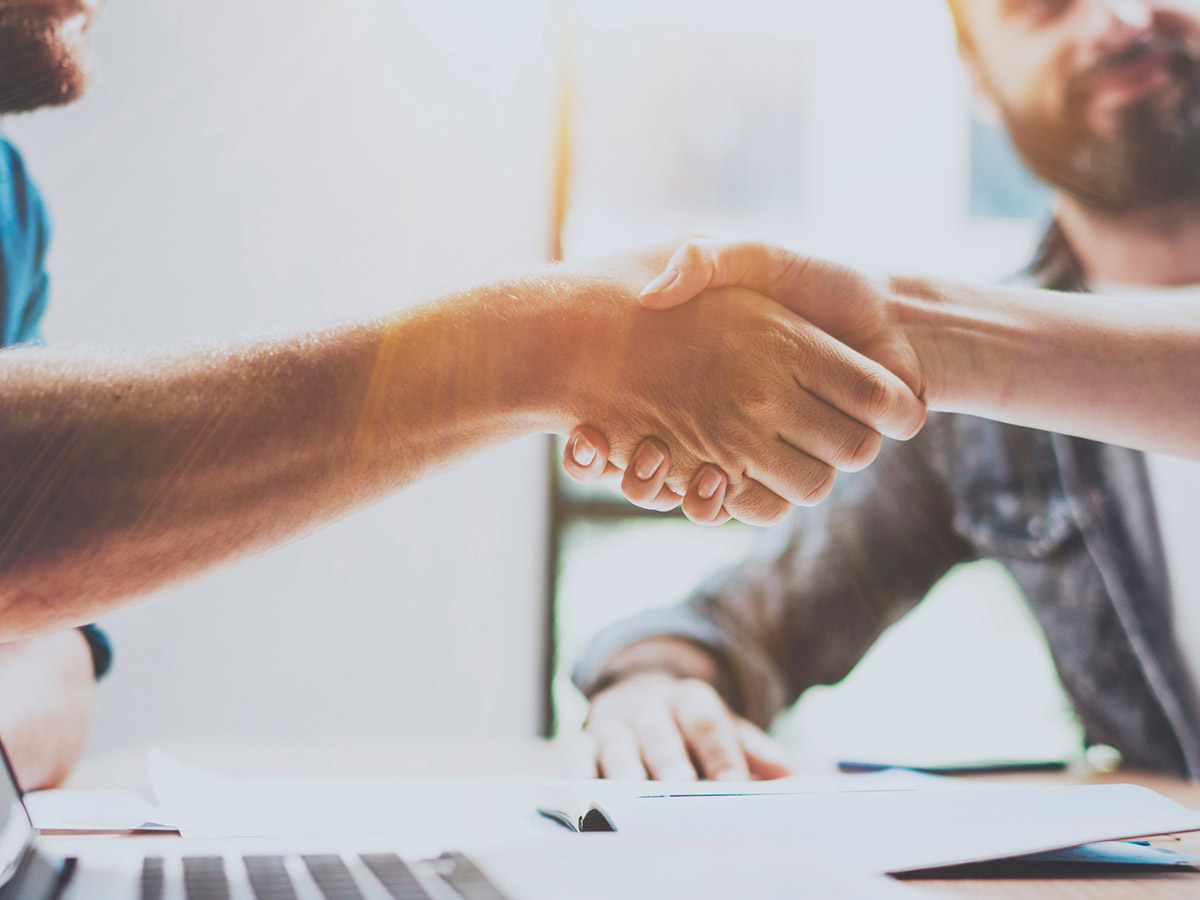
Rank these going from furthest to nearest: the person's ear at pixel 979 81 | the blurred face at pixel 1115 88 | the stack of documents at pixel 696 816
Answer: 1. the person's ear at pixel 979 81
2. the blurred face at pixel 1115 88
3. the stack of documents at pixel 696 816

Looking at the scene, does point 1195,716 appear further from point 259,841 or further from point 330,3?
point 330,3

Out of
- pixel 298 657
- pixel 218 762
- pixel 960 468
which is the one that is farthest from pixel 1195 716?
pixel 298 657

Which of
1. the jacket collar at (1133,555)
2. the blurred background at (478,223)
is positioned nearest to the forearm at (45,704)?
the blurred background at (478,223)

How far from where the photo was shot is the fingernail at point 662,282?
0.83 meters

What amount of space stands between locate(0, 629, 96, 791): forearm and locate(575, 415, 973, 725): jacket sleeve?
74 cm

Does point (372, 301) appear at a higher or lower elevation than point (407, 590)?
higher

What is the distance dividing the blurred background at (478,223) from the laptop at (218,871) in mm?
1743

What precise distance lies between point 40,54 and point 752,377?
4.04ft

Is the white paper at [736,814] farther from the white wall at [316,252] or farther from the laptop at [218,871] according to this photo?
the white wall at [316,252]

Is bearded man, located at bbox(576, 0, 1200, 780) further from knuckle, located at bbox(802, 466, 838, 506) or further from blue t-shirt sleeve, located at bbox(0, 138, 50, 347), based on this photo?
blue t-shirt sleeve, located at bbox(0, 138, 50, 347)

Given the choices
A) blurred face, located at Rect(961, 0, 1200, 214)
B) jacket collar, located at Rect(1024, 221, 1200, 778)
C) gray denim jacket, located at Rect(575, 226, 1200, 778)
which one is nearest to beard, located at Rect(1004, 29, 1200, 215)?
blurred face, located at Rect(961, 0, 1200, 214)

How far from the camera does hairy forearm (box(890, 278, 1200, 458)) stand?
85 cm

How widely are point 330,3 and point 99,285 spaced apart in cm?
104

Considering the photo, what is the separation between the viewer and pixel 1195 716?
4.54 feet
